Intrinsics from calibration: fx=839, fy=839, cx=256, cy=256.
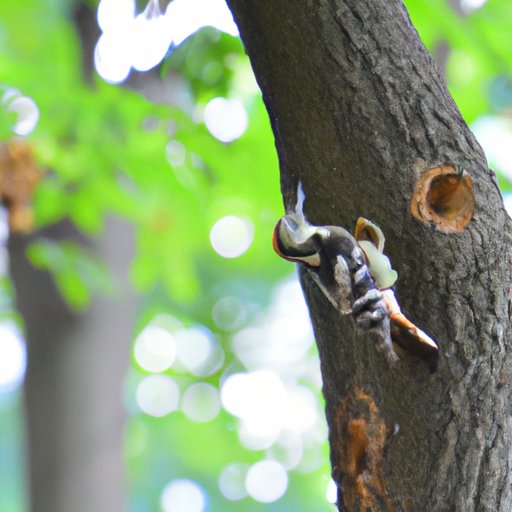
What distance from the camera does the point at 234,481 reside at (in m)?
6.39

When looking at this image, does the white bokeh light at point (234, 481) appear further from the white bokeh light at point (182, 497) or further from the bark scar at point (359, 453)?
the bark scar at point (359, 453)

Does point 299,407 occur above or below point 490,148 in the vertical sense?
below

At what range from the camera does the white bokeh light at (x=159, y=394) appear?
6684 mm

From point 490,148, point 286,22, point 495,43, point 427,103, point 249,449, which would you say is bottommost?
point 249,449

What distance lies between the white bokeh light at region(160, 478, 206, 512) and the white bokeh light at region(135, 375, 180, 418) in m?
0.57

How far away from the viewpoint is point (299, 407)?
6605mm

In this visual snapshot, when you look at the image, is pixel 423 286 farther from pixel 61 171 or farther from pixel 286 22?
pixel 61 171

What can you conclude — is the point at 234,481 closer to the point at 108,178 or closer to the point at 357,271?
the point at 108,178

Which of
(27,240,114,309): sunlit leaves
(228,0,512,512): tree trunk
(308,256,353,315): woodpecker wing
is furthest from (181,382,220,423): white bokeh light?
(308,256,353,315): woodpecker wing

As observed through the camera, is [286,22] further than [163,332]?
No

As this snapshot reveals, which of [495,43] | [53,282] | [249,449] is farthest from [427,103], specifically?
[249,449]

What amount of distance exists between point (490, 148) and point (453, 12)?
0.45m

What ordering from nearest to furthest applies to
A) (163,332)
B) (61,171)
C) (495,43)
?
(495,43)
(61,171)
(163,332)

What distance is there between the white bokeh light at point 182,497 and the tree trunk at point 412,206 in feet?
18.1
